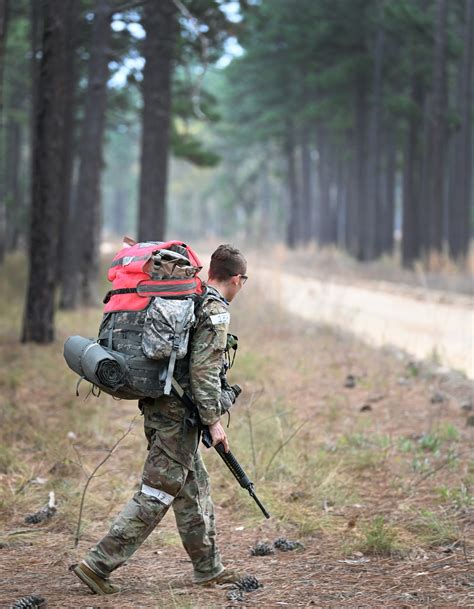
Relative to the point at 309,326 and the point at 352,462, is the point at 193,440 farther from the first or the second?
the point at 309,326

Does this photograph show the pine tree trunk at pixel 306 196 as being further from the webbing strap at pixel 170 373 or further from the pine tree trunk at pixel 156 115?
the webbing strap at pixel 170 373

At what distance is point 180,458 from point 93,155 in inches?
438

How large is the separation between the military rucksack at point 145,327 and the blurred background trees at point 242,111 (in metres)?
5.41

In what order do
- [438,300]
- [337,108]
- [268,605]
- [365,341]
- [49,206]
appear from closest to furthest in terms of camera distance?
[268,605] < [49,206] < [365,341] < [438,300] < [337,108]

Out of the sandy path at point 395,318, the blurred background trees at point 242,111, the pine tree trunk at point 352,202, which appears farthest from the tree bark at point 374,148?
the sandy path at point 395,318

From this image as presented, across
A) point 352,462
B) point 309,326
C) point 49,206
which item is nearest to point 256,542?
point 352,462

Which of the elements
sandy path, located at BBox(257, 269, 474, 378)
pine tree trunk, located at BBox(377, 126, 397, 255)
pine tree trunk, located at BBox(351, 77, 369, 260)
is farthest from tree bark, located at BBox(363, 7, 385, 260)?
sandy path, located at BBox(257, 269, 474, 378)

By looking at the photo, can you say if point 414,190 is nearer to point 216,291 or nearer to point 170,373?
point 216,291

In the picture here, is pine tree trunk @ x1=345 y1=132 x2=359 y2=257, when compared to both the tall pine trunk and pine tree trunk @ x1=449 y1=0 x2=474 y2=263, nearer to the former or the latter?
the tall pine trunk

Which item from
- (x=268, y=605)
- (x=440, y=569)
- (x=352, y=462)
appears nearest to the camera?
(x=268, y=605)

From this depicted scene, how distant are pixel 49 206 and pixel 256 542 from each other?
6.60 metres

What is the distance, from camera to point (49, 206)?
1042 centimetres

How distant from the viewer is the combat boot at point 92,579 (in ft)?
13.0

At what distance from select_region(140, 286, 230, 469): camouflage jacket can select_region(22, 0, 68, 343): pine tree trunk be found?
6.82m
